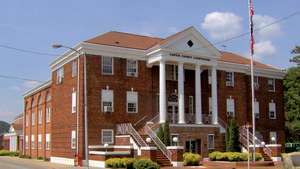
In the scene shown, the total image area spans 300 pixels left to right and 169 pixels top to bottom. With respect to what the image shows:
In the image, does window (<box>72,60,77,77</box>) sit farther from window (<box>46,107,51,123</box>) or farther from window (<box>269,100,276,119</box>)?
window (<box>269,100,276,119</box>)

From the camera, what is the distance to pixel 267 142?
5409cm

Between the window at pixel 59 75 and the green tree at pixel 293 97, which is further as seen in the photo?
the green tree at pixel 293 97

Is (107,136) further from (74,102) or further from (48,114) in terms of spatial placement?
(48,114)

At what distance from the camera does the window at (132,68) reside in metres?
44.8

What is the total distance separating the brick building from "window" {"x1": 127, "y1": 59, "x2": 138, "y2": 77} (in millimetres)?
93

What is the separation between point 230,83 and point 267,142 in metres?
8.35

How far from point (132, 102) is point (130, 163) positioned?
10.3 meters

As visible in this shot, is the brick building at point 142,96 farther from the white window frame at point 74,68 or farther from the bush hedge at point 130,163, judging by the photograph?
the bush hedge at point 130,163

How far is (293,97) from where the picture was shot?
61.3 metres

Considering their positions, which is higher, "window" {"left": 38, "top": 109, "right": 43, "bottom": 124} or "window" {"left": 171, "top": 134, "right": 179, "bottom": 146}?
"window" {"left": 38, "top": 109, "right": 43, "bottom": 124}

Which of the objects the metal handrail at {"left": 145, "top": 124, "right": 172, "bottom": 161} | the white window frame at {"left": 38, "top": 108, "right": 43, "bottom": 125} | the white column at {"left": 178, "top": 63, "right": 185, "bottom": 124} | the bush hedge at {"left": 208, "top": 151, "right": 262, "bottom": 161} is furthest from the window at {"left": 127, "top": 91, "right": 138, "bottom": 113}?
the white window frame at {"left": 38, "top": 108, "right": 43, "bottom": 125}

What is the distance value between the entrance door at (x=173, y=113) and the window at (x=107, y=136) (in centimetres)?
626

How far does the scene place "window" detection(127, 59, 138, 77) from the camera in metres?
44.8

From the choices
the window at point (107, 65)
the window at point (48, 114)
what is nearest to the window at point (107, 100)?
the window at point (107, 65)
